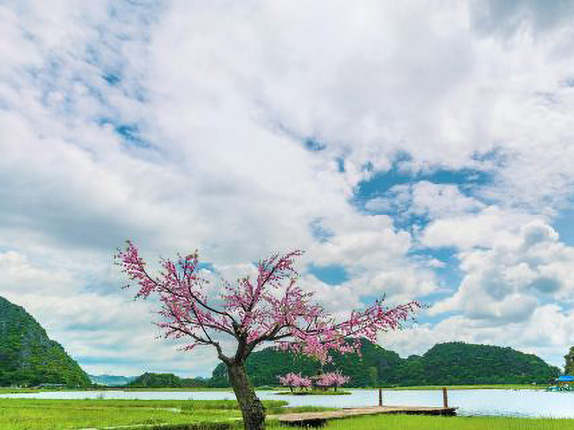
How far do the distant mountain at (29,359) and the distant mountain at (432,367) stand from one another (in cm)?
4999

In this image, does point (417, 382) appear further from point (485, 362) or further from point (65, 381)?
point (65, 381)

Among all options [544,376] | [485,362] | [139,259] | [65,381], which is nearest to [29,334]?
[65,381]

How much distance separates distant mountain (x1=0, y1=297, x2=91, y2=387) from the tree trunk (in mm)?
148647

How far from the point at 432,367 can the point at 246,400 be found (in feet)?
507

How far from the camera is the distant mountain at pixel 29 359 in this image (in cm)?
14688

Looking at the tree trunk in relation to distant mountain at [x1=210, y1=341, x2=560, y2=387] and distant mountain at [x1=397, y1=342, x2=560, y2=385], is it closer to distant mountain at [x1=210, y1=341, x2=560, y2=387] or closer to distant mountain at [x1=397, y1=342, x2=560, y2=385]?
distant mountain at [x1=210, y1=341, x2=560, y2=387]

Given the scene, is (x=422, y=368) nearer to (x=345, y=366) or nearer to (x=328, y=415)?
(x=345, y=366)

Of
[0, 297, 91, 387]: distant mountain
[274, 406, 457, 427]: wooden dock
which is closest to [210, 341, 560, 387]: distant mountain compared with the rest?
[0, 297, 91, 387]: distant mountain

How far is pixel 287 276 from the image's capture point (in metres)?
17.8

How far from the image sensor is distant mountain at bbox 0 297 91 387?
146875 millimetres

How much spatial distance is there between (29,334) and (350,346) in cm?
19814

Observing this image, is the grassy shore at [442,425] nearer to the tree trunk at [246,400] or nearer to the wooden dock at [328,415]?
the wooden dock at [328,415]

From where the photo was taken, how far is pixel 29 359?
158625mm

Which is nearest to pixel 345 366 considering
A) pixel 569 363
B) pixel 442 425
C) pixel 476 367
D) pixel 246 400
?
pixel 476 367
